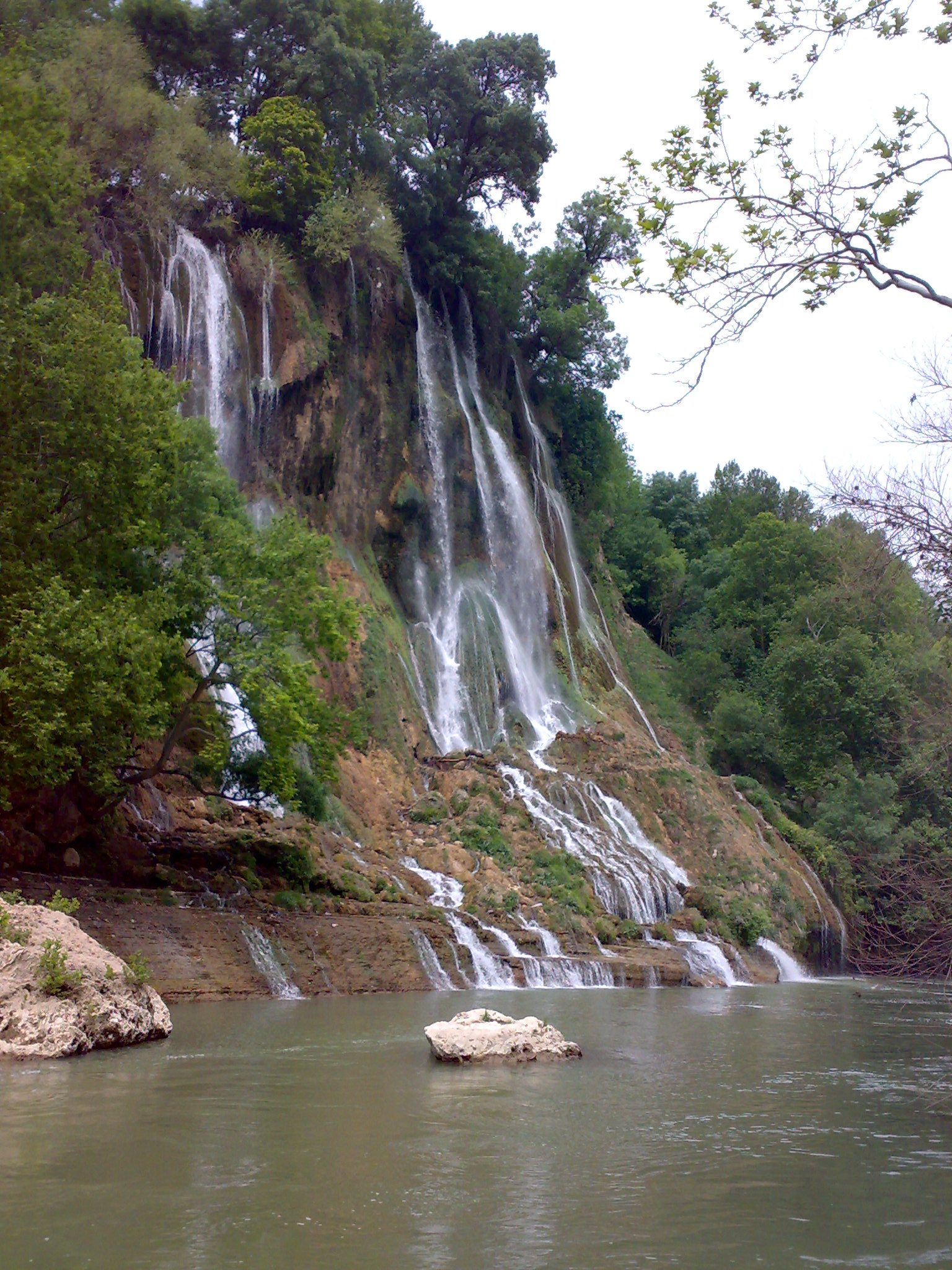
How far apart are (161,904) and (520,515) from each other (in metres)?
26.3

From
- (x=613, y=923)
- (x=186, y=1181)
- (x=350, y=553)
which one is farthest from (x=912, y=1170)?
(x=350, y=553)

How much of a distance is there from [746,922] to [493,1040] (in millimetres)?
17818

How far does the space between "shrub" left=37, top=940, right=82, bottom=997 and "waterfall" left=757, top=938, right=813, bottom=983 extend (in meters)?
20.9

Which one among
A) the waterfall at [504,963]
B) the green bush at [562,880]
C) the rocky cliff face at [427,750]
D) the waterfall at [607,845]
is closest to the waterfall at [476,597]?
the rocky cliff face at [427,750]

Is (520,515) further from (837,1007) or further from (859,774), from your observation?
(837,1007)

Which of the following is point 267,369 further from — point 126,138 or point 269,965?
point 269,965

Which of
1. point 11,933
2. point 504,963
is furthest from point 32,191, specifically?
point 504,963

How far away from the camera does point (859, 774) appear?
4066 cm

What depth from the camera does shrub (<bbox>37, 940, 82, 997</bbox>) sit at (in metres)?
10.8

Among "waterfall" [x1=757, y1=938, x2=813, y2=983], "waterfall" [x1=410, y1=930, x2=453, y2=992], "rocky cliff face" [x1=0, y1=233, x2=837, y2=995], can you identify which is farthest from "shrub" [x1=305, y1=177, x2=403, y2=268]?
"waterfall" [x1=757, y1=938, x2=813, y2=983]

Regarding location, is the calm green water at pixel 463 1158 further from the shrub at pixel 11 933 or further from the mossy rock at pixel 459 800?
the mossy rock at pixel 459 800

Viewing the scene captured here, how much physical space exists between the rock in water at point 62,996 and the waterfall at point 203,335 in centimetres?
2128

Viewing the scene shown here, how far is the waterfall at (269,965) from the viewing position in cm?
1777

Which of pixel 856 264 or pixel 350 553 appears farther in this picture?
pixel 350 553
